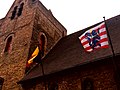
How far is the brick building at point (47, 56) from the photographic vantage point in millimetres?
11259

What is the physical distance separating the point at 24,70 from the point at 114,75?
6.23 m

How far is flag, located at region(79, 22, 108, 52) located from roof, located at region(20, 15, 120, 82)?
1.49 metres

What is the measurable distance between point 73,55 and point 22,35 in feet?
16.4

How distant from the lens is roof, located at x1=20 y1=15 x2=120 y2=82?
12.1m

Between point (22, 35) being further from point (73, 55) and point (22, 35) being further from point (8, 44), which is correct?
point (73, 55)

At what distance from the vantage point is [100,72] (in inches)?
440

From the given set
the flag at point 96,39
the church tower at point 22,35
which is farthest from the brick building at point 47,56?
the flag at point 96,39

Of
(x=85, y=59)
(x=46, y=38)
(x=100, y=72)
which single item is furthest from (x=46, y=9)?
(x=100, y=72)

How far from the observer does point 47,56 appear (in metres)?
16.5

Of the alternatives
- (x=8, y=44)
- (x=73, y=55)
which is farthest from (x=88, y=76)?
(x=8, y=44)

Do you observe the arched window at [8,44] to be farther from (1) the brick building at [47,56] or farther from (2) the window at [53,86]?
(2) the window at [53,86]

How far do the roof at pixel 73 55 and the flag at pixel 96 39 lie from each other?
1491 mm

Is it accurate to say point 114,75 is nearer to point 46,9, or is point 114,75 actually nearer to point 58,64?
point 58,64

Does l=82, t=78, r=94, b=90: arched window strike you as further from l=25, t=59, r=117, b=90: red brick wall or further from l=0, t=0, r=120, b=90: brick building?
l=25, t=59, r=117, b=90: red brick wall
